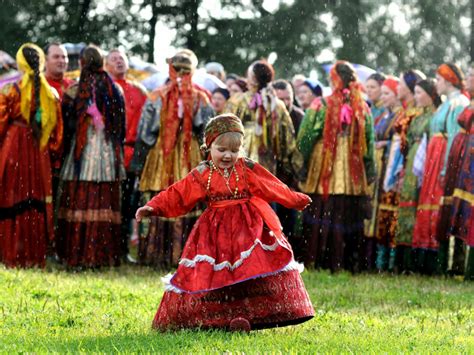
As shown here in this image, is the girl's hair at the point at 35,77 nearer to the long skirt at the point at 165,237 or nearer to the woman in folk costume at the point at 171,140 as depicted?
the woman in folk costume at the point at 171,140

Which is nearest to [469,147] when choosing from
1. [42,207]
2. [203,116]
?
[203,116]

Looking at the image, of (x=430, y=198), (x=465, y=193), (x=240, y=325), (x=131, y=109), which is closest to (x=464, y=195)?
(x=465, y=193)

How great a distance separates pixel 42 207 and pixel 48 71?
173 centimetres

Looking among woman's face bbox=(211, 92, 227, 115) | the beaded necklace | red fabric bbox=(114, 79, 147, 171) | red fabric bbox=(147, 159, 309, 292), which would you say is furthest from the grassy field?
woman's face bbox=(211, 92, 227, 115)

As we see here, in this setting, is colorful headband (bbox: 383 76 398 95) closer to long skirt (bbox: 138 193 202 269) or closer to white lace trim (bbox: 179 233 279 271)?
long skirt (bbox: 138 193 202 269)

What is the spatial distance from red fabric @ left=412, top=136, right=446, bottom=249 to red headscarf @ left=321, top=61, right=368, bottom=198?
0.72 metres

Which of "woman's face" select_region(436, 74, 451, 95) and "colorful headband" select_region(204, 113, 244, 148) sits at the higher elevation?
"woman's face" select_region(436, 74, 451, 95)

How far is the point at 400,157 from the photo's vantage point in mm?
11688

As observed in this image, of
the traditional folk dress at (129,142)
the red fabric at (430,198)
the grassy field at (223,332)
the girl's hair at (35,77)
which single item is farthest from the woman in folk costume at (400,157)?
the girl's hair at (35,77)

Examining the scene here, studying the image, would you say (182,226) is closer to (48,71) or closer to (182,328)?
(48,71)

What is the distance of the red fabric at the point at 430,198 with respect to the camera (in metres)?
11.1

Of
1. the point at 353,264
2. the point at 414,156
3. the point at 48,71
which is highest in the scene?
the point at 48,71

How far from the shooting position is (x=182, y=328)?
20.9ft

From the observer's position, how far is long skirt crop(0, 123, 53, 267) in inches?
412
